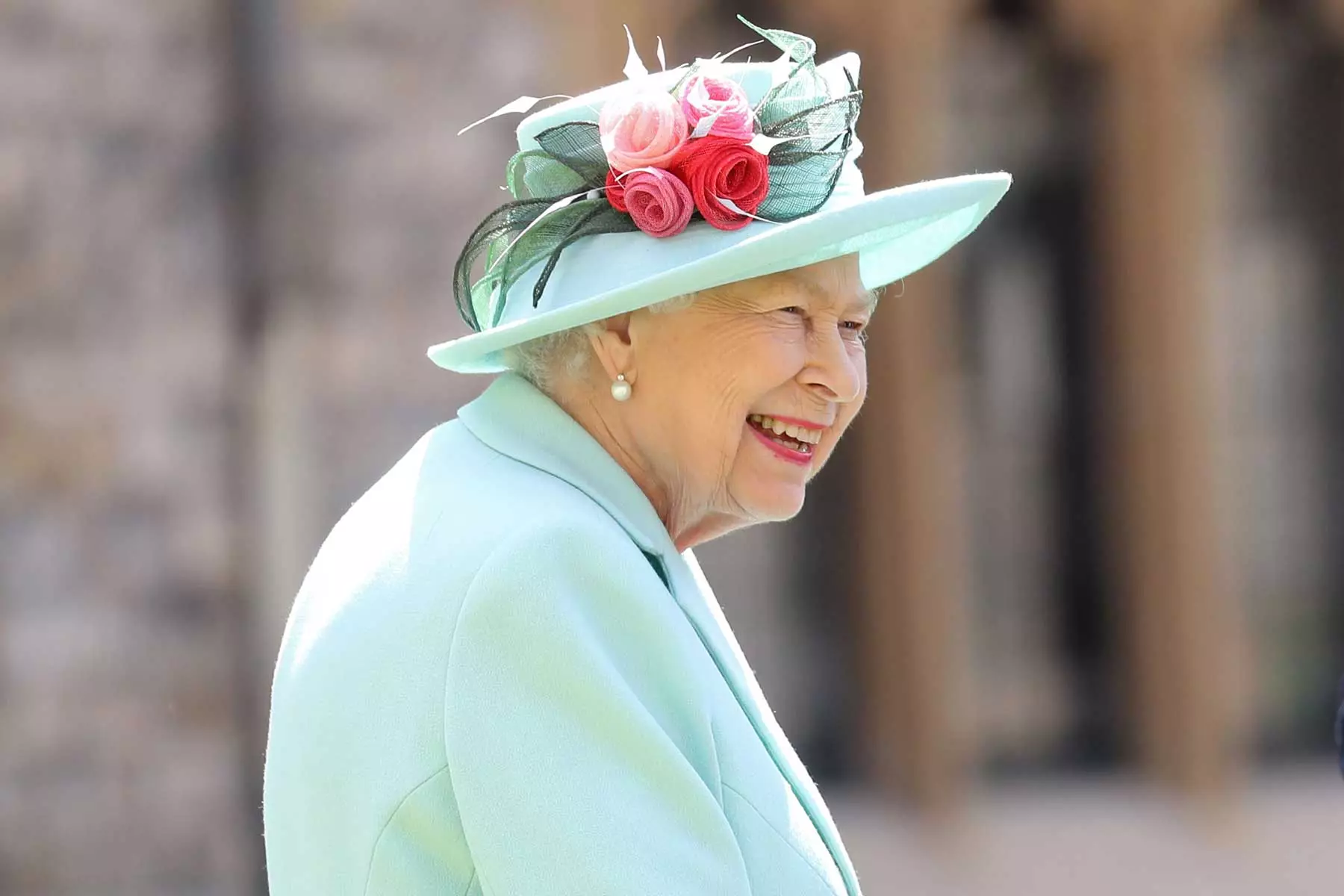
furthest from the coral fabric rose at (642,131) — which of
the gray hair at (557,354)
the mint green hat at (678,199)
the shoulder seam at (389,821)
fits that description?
the shoulder seam at (389,821)

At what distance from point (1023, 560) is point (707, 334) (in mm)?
4507

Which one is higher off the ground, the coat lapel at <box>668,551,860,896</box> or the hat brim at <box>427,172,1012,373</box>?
the hat brim at <box>427,172,1012,373</box>

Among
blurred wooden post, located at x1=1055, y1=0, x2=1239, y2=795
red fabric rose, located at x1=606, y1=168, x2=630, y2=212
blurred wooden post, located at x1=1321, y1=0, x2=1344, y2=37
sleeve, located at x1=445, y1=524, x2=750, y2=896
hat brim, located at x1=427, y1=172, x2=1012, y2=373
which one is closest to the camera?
sleeve, located at x1=445, y1=524, x2=750, y2=896

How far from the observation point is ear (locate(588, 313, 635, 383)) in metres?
1.71

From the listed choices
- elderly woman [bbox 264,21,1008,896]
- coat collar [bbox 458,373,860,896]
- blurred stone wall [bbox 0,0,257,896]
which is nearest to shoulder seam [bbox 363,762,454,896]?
elderly woman [bbox 264,21,1008,896]

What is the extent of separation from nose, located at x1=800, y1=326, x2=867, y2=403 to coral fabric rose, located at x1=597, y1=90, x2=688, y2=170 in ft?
0.75

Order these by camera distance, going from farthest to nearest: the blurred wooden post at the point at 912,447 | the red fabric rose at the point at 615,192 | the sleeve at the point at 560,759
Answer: the blurred wooden post at the point at 912,447 → the red fabric rose at the point at 615,192 → the sleeve at the point at 560,759

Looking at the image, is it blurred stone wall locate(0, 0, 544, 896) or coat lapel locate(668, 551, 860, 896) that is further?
blurred stone wall locate(0, 0, 544, 896)

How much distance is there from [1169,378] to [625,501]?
14.2ft

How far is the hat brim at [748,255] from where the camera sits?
63.7 inches

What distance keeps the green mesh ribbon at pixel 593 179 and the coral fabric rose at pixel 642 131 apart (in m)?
0.05

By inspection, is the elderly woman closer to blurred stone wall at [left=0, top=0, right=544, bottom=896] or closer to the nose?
the nose

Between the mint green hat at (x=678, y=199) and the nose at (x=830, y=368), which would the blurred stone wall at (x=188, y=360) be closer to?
the mint green hat at (x=678, y=199)

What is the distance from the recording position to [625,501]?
166 cm
